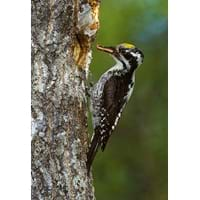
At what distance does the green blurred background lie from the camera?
2.05 metres

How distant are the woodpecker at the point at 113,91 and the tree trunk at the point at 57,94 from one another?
0.08 metres

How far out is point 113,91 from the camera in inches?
81.4

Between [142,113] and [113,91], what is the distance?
0.38 feet

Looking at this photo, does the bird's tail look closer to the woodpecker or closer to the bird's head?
the woodpecker

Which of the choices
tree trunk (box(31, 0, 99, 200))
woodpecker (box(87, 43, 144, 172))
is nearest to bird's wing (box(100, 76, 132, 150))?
woodpecker (box(87, 43, 144, 172))

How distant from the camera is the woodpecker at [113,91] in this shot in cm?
204

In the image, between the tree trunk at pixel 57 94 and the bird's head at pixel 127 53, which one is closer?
the tree trunk at pixel 57 94

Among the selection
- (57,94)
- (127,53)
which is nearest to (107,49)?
(127,53)

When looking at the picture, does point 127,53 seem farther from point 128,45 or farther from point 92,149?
point 92,149

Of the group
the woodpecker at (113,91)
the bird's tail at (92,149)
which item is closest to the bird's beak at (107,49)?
the woodpecker at (113,91)

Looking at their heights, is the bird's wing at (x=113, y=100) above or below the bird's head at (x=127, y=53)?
below

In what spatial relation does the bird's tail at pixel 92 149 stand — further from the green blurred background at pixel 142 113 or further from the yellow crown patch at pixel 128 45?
the yellow crown patch at pixel 128 45

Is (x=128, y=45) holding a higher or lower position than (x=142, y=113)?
higher
